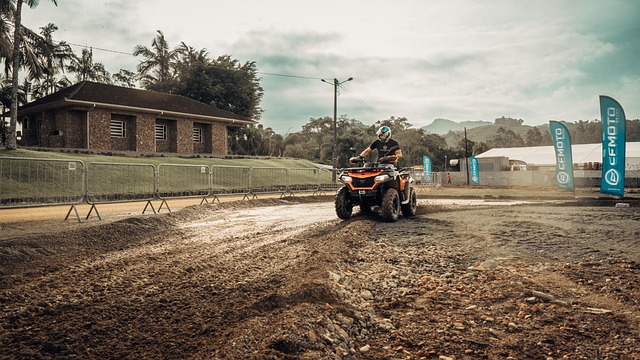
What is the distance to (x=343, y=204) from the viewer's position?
10.5 metres

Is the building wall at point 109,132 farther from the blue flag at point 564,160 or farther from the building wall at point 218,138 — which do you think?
the blue flag at point 564,160

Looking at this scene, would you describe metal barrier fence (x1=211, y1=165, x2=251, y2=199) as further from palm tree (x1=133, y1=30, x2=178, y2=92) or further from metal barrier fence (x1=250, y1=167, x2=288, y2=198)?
palm tree (x1=133, y1=30, x2=178, y2=92)

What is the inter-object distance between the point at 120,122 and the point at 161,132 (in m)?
3.64

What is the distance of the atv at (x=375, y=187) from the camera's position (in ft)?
32.3

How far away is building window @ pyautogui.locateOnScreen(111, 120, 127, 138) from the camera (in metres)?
31.1

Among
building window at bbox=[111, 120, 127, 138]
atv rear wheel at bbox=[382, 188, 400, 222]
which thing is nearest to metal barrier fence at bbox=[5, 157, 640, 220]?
atv rear wheel at bbox=[382, 188, 400, 222]

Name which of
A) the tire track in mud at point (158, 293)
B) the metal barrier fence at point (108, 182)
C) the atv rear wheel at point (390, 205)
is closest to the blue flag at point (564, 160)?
the metal barrier fence at point (108, 182)

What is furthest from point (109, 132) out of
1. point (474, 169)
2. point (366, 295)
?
point (474, 169)

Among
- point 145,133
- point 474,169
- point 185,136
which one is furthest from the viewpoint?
point 474,169

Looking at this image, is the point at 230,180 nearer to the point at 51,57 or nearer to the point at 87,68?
the point at 51,57

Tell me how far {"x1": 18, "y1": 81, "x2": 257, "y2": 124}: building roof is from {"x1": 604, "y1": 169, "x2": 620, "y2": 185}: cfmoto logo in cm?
2848

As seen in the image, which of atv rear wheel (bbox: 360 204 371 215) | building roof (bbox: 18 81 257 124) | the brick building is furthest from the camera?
the brick building

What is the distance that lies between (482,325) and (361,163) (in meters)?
7.08

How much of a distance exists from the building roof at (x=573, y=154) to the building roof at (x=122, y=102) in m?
35.4
